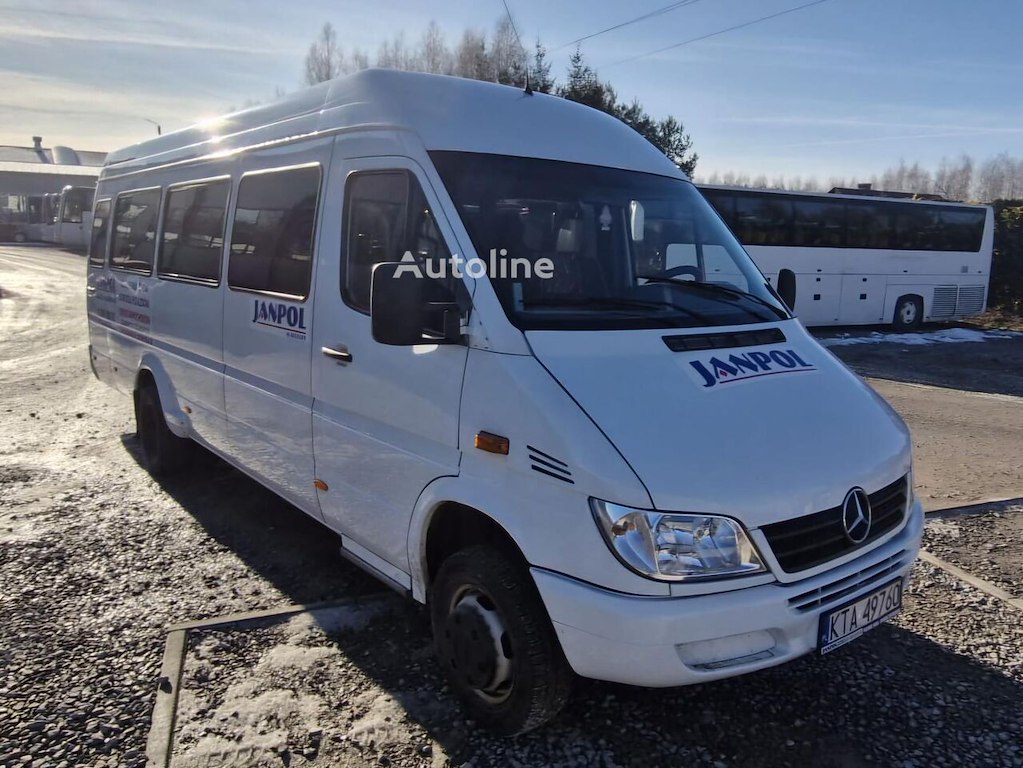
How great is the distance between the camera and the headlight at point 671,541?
262cm

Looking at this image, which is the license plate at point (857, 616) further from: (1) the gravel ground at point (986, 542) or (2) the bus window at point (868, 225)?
(2) the bus window at point (868, 225)

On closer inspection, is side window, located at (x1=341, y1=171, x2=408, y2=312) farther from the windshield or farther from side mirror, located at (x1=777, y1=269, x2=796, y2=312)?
side mirror, located at (x1=777, y1=269, x2=796, y2=312)

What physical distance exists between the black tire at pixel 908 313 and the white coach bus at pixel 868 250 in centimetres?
3

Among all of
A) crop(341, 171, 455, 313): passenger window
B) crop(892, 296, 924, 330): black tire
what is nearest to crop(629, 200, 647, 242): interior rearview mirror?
crop(341, 171, 455, 313): passenger window

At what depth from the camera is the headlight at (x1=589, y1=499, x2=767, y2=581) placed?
2.62m

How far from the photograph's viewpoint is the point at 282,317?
4281mm

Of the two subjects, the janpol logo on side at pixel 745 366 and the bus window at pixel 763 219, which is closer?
the janpol logo on side at pixel 745 366

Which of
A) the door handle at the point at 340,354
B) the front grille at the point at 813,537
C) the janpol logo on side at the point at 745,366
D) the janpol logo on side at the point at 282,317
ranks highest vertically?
the janpol logo on side at the point at 282,317

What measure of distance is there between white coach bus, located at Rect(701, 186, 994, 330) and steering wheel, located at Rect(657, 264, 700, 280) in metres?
13.0

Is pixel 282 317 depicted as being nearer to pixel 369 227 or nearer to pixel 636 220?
pixel 369 227

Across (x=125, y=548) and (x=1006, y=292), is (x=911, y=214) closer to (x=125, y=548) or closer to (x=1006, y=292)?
(x=1006, y=292)

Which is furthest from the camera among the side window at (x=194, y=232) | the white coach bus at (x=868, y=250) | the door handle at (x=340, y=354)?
the white coach bus at (x=868, y=250)

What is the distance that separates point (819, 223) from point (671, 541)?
17055 mm

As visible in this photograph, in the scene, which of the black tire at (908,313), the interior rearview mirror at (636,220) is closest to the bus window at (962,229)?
the black tire at (908,313)
